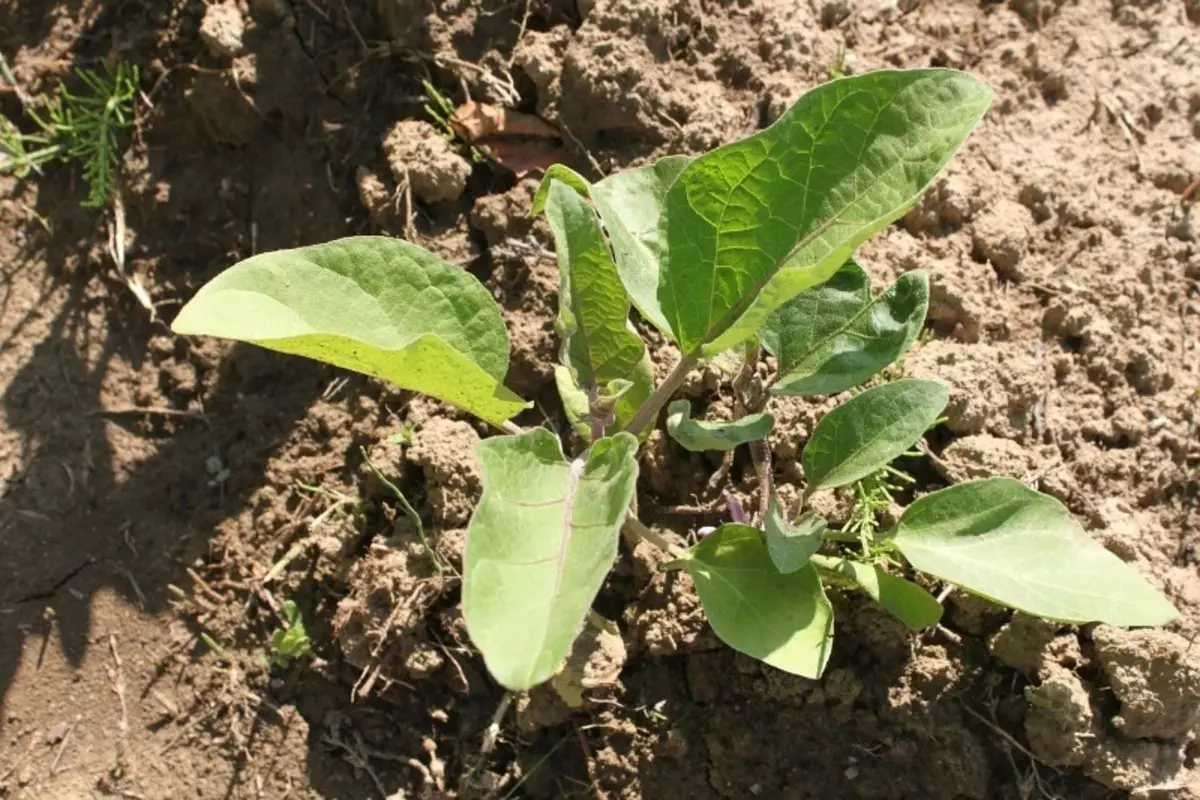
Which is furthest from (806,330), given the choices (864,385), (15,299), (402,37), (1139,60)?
(15,299)

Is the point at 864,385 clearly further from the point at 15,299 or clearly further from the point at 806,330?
the point at 15,299

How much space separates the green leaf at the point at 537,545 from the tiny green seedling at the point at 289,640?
88 cm

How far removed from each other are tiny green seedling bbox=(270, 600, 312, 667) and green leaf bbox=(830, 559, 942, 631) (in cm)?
119

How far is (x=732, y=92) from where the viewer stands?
2.63 m

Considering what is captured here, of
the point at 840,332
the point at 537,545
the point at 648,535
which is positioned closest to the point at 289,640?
the point at 648,535

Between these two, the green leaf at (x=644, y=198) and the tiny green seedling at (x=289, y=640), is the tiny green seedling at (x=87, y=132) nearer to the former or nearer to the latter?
the tiny green seedling at (x=289, y=640)

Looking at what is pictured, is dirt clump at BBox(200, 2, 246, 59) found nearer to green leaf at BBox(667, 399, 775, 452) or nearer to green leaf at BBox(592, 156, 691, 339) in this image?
green leaf at BBox(592, 156, 691, 339)

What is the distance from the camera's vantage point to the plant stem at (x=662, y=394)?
77.8 inches

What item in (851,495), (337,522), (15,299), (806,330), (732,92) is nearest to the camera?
(806,330)

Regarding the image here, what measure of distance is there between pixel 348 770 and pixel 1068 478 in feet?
5.43

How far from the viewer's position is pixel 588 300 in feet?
6.79

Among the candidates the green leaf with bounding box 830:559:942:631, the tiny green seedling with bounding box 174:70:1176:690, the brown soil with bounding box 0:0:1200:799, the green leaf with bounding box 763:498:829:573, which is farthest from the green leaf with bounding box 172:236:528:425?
the green leaf with bounding box 830:559:942:631

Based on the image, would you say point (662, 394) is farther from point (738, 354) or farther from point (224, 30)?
point (224, 30)

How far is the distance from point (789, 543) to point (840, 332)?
440 millimetres
